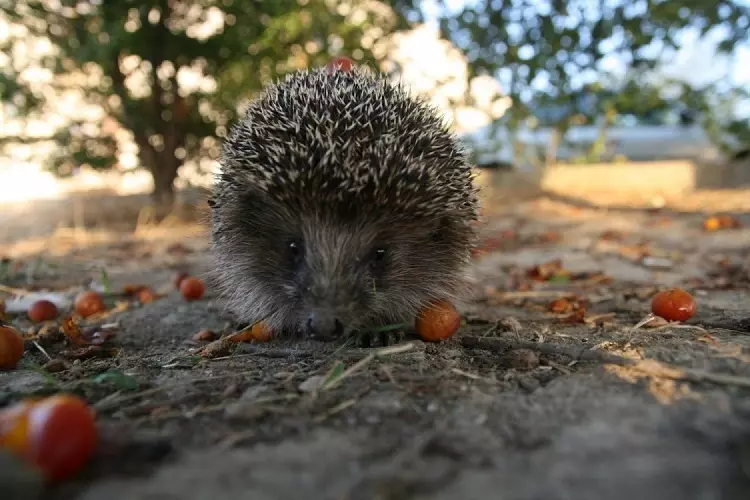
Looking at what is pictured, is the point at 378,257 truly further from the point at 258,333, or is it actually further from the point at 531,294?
the point at 531,294

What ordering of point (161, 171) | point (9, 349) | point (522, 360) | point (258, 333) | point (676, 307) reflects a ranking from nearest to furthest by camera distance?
point (522, 360), point (9, 349), point (676, 307), point (258, 333), point (161, 171)

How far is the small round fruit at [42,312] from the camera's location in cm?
374

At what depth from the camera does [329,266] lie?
2.92 m

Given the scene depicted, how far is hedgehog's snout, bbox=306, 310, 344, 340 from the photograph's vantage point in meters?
2.69

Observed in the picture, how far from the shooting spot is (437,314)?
3.08 meters

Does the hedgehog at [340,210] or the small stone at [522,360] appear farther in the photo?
the hedgehog at [340,210]

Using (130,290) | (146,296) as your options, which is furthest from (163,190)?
(146,296)

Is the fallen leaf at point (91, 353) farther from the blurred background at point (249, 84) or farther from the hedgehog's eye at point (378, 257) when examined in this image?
the blurred background at point (249, 84)

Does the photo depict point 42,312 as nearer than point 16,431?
No

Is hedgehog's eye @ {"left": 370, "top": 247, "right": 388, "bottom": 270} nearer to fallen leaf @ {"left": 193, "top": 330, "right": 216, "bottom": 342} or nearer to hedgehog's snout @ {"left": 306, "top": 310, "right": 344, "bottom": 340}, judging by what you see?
hedgehog's snout @ {"left": 306, "top": 310, "right": 344, "bottom": 340}

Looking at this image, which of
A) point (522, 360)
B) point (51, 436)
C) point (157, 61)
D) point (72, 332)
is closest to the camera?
point (51, 436)

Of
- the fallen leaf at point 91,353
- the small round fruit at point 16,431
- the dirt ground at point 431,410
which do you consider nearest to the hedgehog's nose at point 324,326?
the dirt ground at point 431,410

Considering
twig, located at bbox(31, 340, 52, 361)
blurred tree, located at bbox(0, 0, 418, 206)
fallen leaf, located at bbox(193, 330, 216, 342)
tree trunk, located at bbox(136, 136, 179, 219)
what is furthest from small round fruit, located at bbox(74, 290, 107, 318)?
tree trunk, located at bbox(136, 136, 179, 219)

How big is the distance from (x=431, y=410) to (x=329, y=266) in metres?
1.16
